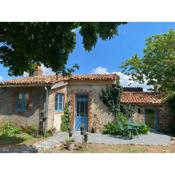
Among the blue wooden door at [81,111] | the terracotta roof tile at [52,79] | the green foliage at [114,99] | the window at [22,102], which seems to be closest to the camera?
the terracotta roof tile at [52,79]

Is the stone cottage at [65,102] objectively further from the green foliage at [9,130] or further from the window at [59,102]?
the green foliage at [9,130]

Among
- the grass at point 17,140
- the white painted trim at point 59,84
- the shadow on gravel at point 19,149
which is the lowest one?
the shadow on gravel at point 19,149

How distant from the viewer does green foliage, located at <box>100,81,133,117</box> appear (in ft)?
52.5

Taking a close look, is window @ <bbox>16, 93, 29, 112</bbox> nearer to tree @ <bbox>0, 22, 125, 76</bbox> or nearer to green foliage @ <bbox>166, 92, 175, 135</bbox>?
tree @ <bbox>0, 22, 125, 76</bbox>

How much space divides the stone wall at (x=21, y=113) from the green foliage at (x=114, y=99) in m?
3.90

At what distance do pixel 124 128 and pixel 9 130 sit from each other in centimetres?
664

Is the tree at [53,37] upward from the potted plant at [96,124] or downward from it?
upward

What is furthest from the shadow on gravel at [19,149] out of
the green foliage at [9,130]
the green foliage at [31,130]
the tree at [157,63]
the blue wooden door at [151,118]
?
the tree at [157,63]

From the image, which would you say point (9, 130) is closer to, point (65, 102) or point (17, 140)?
point (17, 140)

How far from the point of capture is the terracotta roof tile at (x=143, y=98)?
17.0 metres

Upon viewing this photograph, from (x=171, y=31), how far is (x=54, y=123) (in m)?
15.1

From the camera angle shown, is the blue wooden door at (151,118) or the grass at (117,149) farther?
the blue wooden door at (151,118)

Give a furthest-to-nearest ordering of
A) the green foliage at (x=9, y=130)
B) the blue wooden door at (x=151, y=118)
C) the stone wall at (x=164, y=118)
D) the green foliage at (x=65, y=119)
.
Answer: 1. the blue wooden door at (x=151, y=118)
2. the stone wall at (x=164, y=118)
3. the green foliage at (x=65, y=119)
4. the green foliage at (x=9, y=130)
